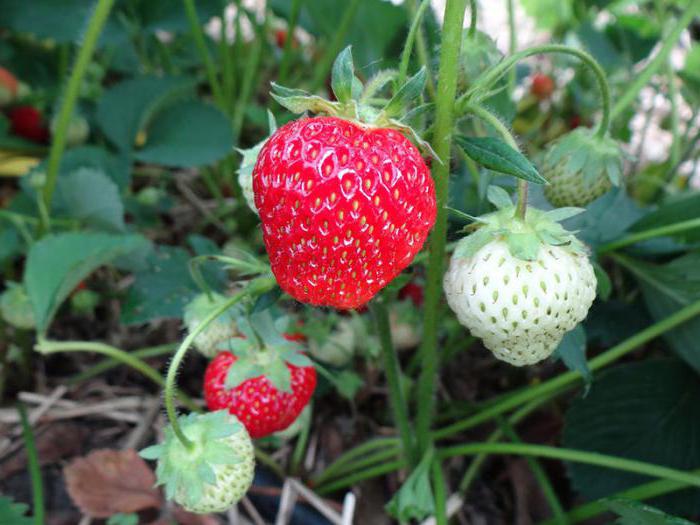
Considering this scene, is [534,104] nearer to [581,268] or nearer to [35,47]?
[35,47]

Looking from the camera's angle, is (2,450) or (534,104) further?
(534,104)

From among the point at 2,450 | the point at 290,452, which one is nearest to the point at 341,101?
the point at 290,452

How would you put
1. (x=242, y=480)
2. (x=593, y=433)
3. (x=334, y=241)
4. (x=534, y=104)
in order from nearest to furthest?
(x=334, y=241)
(x=242, y=480)
(x=593, y=433)
(x=534, y=104)

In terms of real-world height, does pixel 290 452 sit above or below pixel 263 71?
below

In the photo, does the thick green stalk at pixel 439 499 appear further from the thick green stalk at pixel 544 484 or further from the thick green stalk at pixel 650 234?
the thick green stalk at pixel 650 234

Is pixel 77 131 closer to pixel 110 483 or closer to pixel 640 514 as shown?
pixel 110 483

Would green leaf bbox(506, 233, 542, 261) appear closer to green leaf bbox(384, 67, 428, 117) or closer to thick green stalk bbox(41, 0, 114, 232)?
green leaf bbox(384, 67, 428, 117)

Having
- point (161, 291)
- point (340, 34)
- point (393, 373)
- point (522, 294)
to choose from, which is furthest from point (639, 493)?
point (340, 34)

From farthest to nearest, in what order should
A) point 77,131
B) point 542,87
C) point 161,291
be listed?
point 542,87, point 77,131, point 161,291
